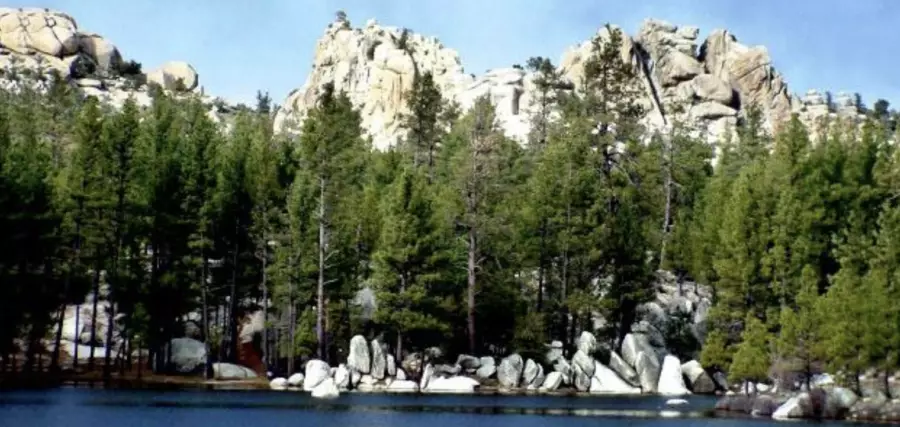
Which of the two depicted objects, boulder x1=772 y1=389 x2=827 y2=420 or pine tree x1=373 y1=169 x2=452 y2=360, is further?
pine tree x1=373 y1=169 x2=452 y2=360

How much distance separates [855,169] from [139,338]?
141 ft

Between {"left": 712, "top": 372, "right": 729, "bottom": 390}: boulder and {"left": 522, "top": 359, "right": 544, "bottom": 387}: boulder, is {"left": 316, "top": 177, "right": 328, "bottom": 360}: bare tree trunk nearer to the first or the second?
{"left": 522, "top": 359, "right": 544, "bottom": 387}: boulder

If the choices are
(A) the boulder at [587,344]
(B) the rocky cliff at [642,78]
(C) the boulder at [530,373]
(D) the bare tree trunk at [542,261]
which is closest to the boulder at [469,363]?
(C) the boulder at [530,373]

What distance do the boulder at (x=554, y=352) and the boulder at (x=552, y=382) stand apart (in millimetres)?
2048

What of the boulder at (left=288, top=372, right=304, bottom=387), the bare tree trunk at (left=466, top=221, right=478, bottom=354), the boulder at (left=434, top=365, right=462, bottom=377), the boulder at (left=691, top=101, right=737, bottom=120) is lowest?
the boulder at (left=288, top=372, right=304, bottom=387)

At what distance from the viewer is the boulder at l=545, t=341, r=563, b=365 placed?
68.6 m

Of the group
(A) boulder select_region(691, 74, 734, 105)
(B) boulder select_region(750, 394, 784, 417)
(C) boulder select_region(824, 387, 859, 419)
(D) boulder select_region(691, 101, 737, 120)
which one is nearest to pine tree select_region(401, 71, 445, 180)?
(B) boulder select_region(750, 394, 784, 417)

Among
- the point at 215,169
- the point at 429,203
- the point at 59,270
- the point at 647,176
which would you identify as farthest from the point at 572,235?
the point at 59,270

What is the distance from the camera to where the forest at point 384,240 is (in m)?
62.5

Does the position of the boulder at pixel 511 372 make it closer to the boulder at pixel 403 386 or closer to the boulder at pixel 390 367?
the boulder at pixel 403 386

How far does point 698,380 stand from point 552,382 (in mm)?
8298

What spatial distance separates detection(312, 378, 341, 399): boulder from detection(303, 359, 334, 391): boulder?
3072 millimetres

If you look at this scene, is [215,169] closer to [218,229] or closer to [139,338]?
[218,229]

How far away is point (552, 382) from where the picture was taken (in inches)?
2606
